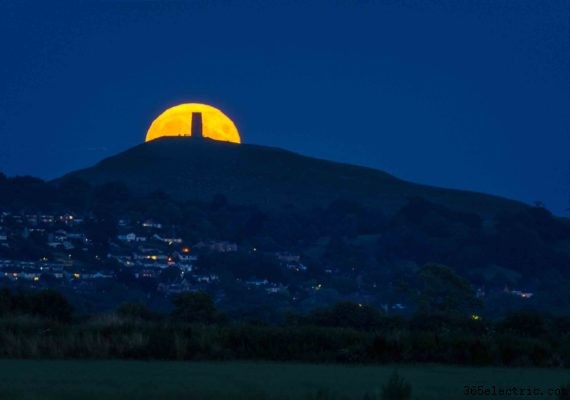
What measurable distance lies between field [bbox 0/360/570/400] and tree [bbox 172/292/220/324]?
1139cm

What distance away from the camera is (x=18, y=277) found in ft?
263

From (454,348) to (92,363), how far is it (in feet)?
23.0

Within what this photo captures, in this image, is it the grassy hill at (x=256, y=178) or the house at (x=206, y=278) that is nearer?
the house at (x=206, y=278)

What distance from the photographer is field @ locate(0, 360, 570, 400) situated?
18.2 metres

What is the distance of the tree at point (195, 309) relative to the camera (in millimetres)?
35094

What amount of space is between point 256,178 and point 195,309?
103 meters

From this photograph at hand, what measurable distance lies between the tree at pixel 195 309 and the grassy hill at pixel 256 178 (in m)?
90.0

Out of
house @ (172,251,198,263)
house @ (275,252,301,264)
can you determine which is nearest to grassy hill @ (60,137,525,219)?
house @ (275,252,301,264)

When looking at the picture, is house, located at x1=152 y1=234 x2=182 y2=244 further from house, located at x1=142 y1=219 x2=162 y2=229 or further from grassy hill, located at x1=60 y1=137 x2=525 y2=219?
grassy hill, located at x1=60 y1=137 x2=525 y2=219

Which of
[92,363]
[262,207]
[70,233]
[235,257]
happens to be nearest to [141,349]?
[92,363]

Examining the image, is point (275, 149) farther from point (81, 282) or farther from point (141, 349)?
point (141, 349)

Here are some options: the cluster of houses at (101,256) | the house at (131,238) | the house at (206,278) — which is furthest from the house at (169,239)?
the house at (206,278)

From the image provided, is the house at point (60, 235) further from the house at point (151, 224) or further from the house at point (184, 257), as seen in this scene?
the house at point (184, 257)

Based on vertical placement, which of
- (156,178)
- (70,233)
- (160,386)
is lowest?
(160,386)
